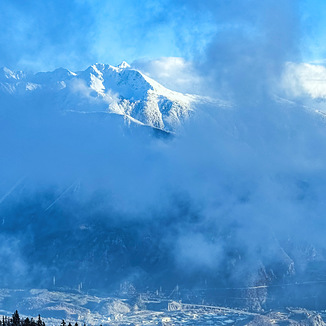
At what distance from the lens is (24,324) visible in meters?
191
